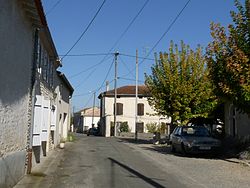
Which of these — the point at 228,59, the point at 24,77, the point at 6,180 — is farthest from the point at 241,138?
the point at 6,180

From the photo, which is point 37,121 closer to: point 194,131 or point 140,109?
point 194,131

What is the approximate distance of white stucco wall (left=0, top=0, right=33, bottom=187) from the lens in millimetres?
8555

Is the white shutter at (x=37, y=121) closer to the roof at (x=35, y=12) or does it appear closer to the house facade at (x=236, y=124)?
the roof at (x=35, y=12)

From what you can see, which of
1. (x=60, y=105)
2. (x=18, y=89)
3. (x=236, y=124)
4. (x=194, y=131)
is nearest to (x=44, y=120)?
(x=18, y=89)

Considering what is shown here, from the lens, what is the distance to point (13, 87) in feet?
31.4

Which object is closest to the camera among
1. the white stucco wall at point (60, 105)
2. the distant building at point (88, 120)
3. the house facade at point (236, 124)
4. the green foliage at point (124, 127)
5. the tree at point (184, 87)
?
the house facade at point (236, 124)

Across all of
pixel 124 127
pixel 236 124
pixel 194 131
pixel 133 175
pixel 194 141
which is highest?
pixel 124 127

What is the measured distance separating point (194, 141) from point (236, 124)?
16.4 feet

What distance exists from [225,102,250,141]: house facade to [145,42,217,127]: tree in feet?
7.19

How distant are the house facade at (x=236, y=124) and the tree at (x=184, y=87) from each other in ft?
7.19

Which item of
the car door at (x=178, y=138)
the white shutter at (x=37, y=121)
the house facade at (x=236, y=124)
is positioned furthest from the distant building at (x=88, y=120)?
the white shutter at (x=37, y=121)

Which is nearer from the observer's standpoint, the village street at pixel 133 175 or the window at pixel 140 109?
the village street at pixel 133 175

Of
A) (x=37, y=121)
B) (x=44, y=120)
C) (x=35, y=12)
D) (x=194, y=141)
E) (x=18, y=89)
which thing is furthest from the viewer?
(x=194, y=141)

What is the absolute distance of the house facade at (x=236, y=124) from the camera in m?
21.5
